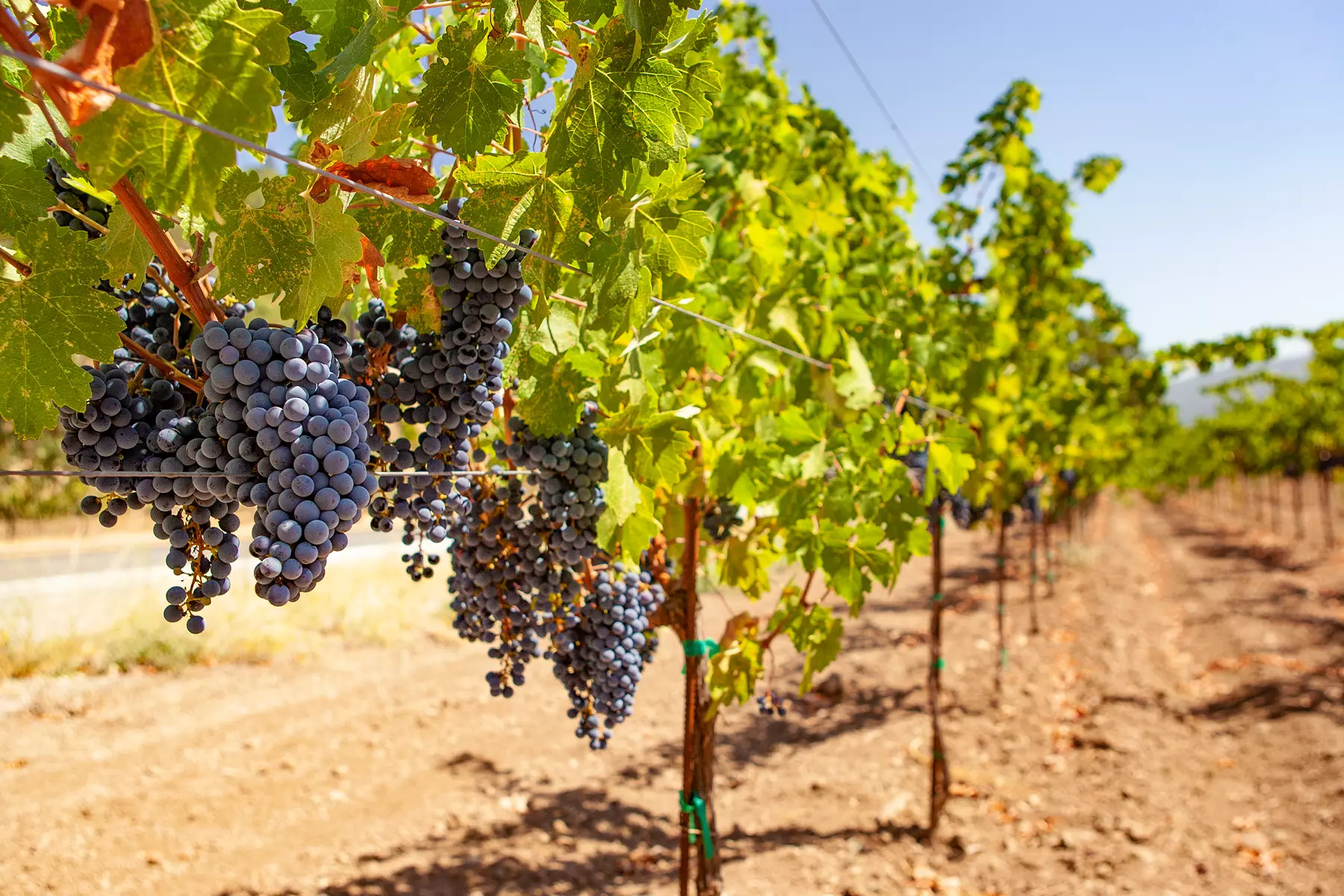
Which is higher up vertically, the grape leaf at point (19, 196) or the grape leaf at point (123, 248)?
the grape leaf at point (19, 196)

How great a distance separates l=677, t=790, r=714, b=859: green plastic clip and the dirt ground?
1.42 meters

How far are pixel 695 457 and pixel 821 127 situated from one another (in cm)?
217

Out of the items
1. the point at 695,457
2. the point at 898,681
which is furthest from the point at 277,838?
the point at 898,681

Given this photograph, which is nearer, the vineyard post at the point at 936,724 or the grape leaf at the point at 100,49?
the grape leaf at the point at 100,49

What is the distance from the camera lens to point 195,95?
2.97 feet

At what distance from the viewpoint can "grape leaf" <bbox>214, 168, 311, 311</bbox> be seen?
3.90 feet

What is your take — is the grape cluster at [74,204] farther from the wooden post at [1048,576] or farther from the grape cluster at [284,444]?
the wooden post at [1048,576]

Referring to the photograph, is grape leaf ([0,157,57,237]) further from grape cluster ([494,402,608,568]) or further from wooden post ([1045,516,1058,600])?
wooden post ([1045,516,1058,600])

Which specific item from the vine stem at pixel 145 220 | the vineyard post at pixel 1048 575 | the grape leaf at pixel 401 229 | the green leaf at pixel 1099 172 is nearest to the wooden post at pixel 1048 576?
the vineyard post at pixel 1048 575

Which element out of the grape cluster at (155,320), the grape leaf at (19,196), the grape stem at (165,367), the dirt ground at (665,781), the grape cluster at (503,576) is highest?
the grape leaf at (19,196)

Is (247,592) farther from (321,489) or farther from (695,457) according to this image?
(321,489)

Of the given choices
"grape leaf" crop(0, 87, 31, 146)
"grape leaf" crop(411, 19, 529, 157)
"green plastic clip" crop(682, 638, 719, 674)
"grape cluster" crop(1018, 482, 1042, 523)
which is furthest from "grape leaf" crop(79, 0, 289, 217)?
"grape cluster" crop(1018, 482, 1042, 523)

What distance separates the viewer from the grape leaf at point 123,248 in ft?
3.94

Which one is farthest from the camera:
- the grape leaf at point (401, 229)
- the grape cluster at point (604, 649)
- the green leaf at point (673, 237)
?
the grape cluster at point (604, 649)
